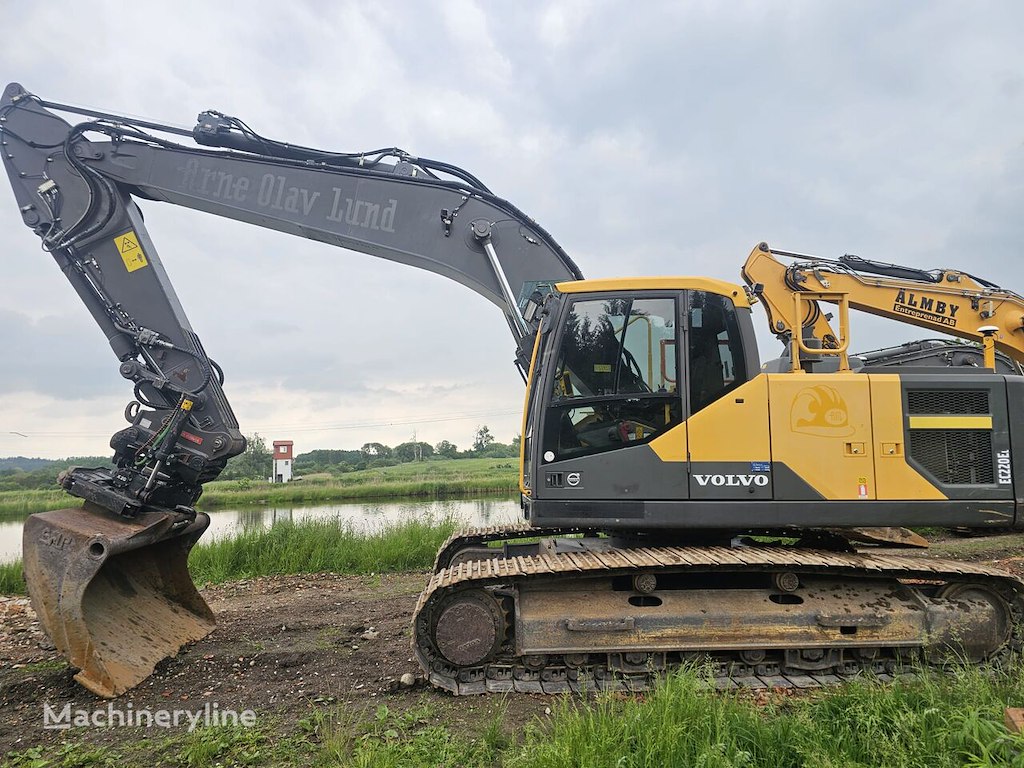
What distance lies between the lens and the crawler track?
420cm

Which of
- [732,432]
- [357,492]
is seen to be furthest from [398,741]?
[357,492]

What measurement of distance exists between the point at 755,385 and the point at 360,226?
12.2 ft

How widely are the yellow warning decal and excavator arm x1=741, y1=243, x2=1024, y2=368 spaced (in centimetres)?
569

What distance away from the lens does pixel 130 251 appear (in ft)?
18.4

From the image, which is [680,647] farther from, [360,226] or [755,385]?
[360,226]

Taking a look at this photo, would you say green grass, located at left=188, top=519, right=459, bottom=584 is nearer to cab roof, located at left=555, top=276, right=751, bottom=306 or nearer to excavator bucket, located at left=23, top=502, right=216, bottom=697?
excavator bucket, located at left=23, top=502, right=216, bottom=697

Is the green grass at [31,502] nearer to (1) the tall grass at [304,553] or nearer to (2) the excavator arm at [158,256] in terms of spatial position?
(1) the tall grass at [304,553]

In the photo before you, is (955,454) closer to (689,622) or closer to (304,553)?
(689,622)

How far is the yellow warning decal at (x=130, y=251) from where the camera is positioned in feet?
18.3

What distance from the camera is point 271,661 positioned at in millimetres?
4934

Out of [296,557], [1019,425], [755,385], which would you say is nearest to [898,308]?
[1019,425]
